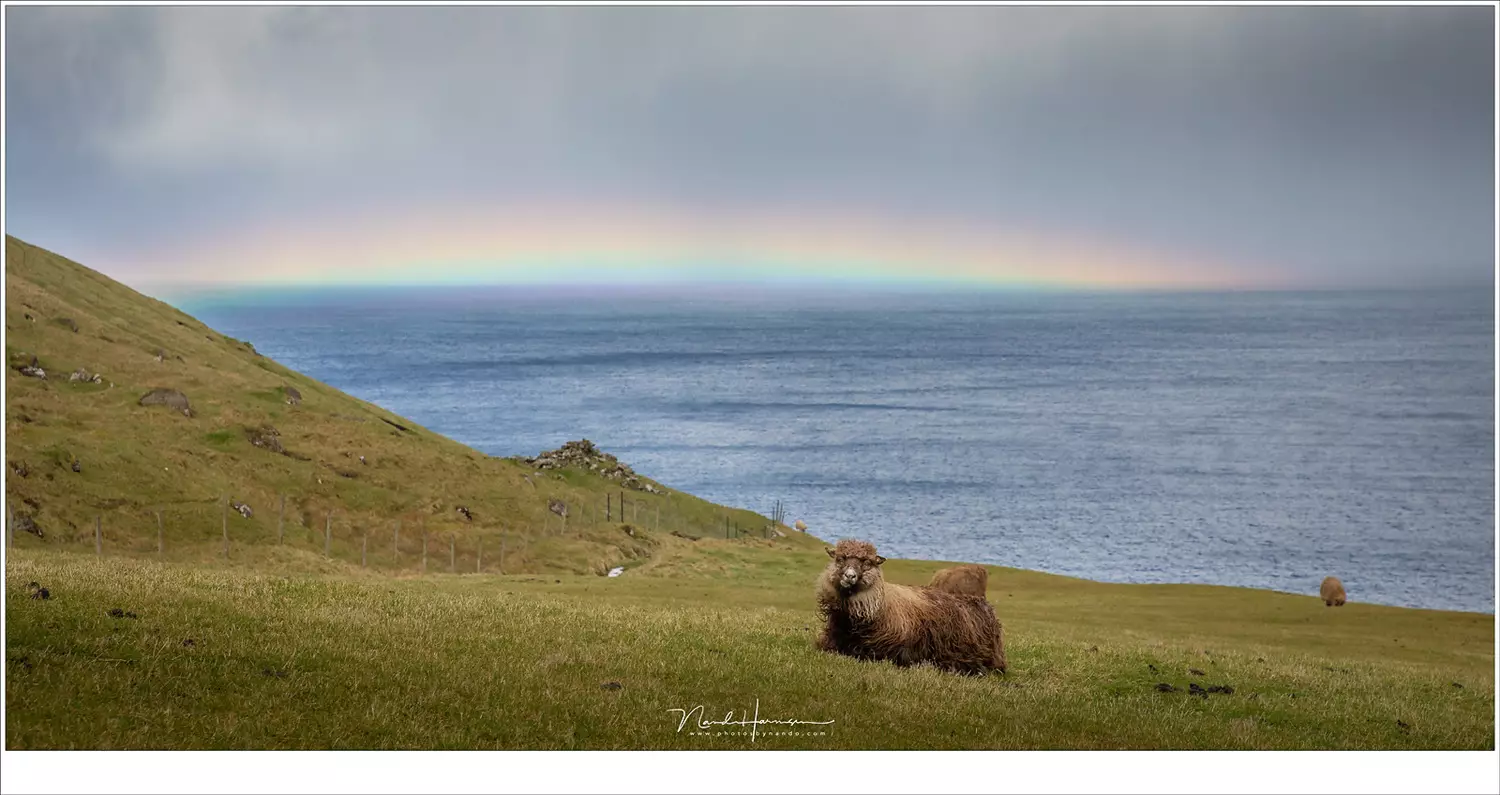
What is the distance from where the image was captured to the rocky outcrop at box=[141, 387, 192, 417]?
44.9m

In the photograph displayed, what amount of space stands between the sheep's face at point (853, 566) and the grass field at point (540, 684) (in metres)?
1.08

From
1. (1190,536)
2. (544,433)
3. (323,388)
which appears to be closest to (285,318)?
(544,433)

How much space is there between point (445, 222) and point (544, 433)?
8154cm

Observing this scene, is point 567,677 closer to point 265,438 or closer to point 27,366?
point 265,438

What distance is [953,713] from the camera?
12547 millimetres

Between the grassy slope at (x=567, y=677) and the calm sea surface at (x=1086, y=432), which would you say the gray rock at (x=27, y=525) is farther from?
the calm sea surface at (x=1086, y=432)

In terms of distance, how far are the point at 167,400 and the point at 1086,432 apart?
297ft

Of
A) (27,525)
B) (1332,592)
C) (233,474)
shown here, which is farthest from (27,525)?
(1332,592)

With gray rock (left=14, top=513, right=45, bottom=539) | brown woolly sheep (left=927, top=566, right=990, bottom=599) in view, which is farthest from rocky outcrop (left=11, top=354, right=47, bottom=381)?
brown woolly sheep (left=927, top=566, right=990, bottom=599)

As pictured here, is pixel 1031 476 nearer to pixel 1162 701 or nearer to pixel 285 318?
pixel 1162 701

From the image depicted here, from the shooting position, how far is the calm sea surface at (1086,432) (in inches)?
2709

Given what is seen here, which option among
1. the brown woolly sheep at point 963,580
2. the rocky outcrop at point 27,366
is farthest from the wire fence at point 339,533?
the brown woolly sheep at point 963,580

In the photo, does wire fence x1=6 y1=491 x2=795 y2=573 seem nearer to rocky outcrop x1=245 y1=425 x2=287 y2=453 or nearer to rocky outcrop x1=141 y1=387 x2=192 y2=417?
rocky outcrop x1=245 y1=425 x2=287 y2=453

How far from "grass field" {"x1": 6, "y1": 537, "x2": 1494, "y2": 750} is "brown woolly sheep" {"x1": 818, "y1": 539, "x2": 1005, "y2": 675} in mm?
434
